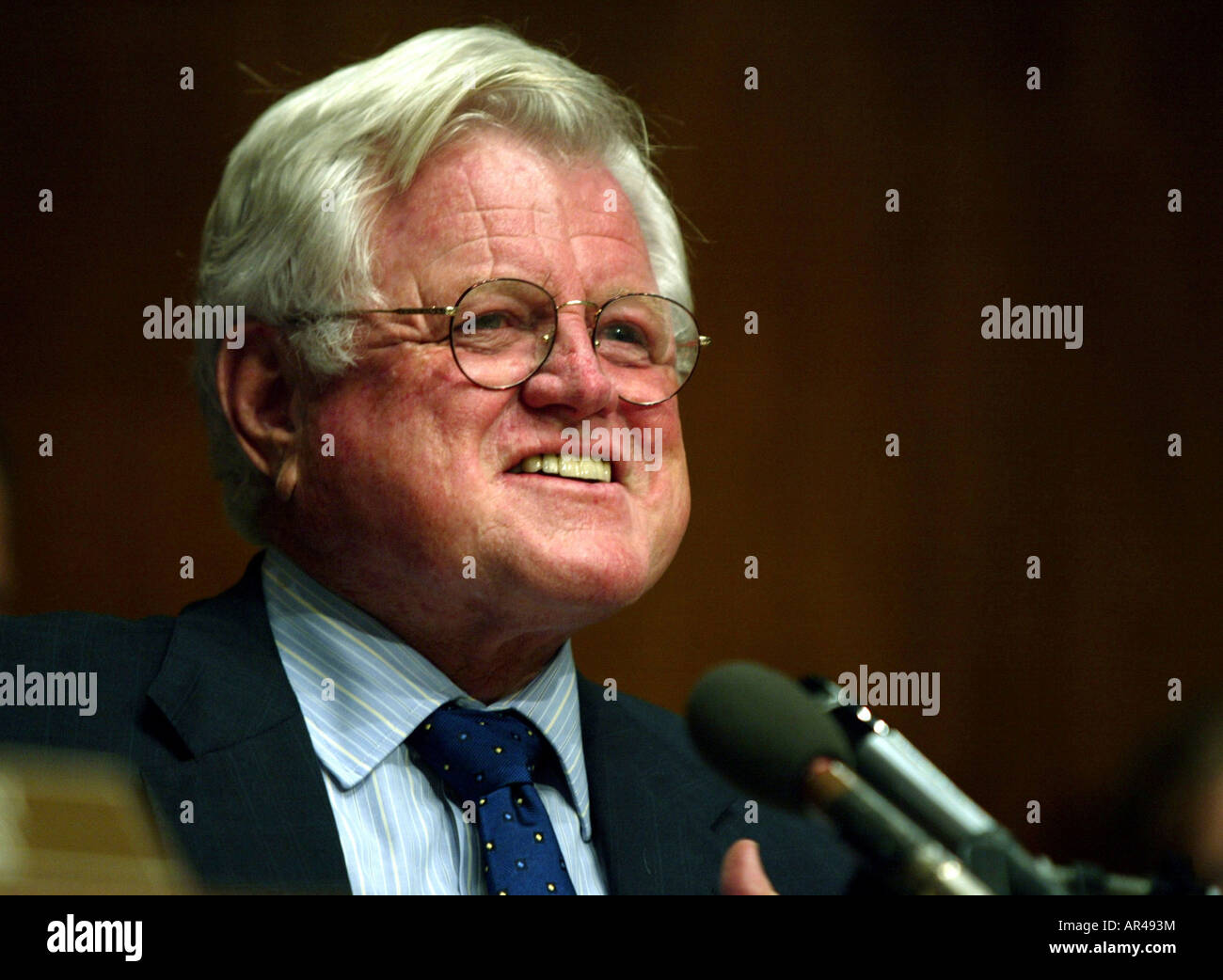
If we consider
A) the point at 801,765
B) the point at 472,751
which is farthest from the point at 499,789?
the point at 801,765

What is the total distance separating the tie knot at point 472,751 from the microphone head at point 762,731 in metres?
0.55

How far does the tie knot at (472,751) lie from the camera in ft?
5.67

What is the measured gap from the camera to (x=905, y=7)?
264 centimetres

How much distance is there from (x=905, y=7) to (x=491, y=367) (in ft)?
4.48

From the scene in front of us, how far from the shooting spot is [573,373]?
5.86 feet

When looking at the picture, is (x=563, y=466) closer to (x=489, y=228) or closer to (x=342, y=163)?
(x=489, y=228)

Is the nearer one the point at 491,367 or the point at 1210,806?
the point at 1210,806

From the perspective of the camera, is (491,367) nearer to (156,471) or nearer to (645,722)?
(645,722)

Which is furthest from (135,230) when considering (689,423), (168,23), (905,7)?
(905,7)

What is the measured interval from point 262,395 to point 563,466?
467mm

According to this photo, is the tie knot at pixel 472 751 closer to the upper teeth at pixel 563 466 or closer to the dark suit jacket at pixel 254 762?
the dark suit jacket at pixel 254 762

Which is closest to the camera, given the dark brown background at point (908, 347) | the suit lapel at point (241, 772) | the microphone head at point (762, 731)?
the microphone head at point (762, 731)

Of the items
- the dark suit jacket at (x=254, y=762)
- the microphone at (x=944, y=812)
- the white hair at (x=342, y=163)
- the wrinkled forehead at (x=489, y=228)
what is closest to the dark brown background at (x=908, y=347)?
the white hair at (x=342, y=163)

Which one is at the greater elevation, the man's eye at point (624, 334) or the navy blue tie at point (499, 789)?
the man's eye at point (624, 334)
